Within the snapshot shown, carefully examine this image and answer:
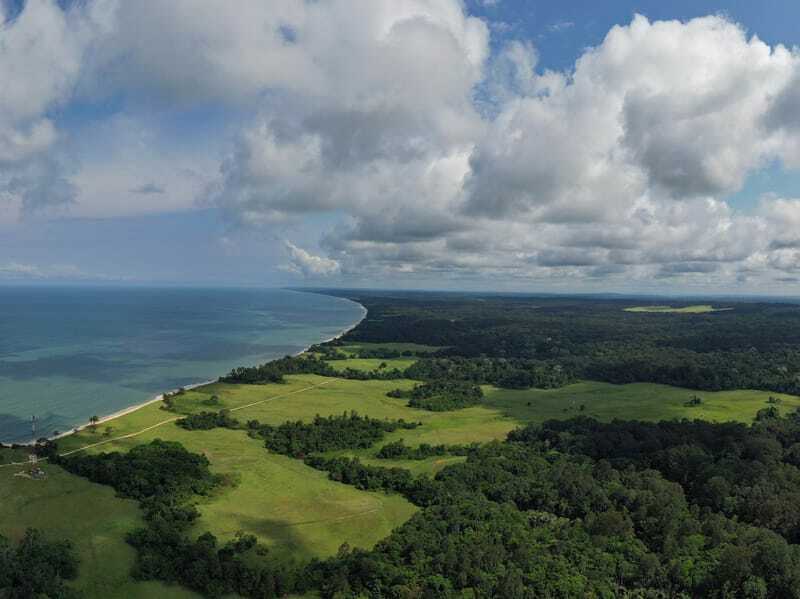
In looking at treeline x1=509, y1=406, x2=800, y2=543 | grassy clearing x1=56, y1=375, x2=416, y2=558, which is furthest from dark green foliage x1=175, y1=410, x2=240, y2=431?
treeline x1=509, y1=406, x2=800, y2=543

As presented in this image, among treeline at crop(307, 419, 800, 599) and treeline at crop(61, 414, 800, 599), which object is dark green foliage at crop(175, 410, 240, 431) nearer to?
treeline at crop(61, 414, 800, 599)

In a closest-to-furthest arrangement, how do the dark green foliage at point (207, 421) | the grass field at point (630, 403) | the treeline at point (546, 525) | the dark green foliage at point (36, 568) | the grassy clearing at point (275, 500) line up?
1. the dark green foliage at point (36, 568)
2. the treeline at point (546, 525)
3. the grassy clearing at point (275, 500)
4. the dark green foliage at point (207, 421)
5. the grass field at point (630, 403)

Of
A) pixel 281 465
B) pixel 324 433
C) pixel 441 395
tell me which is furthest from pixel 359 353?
pixel 281 465

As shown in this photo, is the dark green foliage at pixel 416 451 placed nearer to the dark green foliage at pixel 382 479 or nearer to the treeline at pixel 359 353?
the dark green foliage at pixel 382 479

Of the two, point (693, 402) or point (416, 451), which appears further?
point (693, 402)

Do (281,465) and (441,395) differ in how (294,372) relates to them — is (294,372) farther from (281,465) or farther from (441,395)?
(281,465)

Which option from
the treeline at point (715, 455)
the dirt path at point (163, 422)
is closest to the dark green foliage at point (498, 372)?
the dirt path at point (163, 422)
